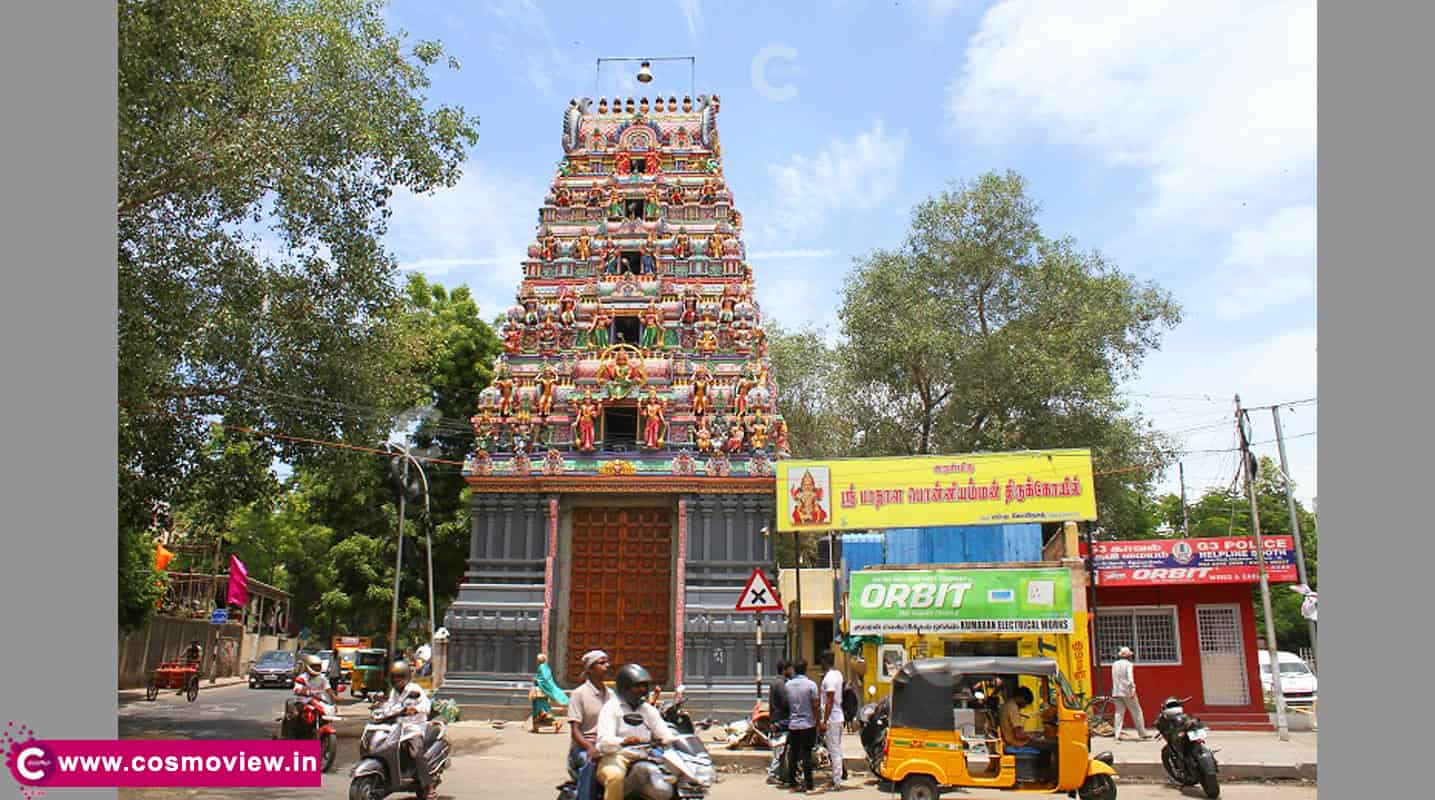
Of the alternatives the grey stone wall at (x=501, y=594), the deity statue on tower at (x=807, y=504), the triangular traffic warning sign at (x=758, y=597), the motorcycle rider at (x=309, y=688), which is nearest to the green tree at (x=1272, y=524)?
the deity statue on tower at (x=807, y=504)

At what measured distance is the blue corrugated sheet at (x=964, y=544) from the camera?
21297mm

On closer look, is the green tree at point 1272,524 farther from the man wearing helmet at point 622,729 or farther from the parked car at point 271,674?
the man wearing helmet at point 622,729

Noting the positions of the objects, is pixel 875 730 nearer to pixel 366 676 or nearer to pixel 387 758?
pixel 387 758

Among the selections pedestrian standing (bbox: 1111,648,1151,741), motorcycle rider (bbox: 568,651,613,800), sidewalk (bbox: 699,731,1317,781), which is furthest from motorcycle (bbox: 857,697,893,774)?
motorcycle rider (bbox: 568,651,613,800)

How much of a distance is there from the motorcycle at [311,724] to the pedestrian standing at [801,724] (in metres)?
6.08

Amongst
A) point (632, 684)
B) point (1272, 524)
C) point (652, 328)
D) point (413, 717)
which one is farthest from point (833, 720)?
point (1272, 524)

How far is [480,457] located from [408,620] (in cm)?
1448

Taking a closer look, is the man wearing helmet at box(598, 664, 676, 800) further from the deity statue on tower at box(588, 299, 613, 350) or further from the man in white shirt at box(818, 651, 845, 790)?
the deity statue on tower at box(588, 299, 613, 350)

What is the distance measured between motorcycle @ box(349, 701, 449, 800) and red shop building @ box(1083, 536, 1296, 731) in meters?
14.9

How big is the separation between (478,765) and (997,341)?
70.7ft

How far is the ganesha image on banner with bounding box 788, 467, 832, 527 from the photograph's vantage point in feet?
65.9

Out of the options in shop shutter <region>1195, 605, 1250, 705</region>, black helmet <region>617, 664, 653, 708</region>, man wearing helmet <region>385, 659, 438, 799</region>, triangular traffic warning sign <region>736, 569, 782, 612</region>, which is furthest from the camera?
shop shutter <region>1195, 605, 1250, 705</region>

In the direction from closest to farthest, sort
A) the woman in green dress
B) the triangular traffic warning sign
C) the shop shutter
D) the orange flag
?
the triangular traffic warning sign < the woman in green dress < the shop shutter < the orange flag

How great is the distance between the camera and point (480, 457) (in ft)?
77.7
